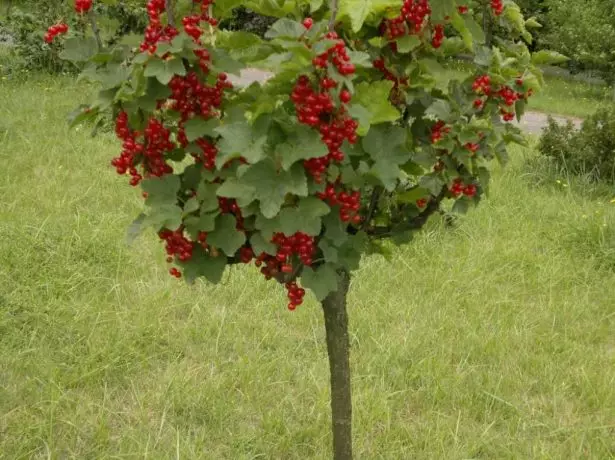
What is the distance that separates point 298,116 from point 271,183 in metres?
0.13

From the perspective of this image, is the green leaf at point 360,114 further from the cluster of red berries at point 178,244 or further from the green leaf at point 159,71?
the cluster of red berries at point 178,244

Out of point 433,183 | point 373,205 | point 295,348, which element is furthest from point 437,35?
point 295,348

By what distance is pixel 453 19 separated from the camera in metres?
1.52

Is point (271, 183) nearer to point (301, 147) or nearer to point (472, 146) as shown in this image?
point (301, 147)

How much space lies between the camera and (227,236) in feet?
5.14

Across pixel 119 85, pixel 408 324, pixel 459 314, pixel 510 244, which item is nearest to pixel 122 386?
pixel 408 324

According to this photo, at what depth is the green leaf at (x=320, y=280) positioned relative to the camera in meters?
1.60

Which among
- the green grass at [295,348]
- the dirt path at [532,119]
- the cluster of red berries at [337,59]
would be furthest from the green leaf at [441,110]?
the dirt path at [532,119]

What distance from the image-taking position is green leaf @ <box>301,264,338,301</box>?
1604 mm

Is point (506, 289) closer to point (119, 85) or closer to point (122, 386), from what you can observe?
point (122, 386)

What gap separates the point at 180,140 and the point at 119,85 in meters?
0.19

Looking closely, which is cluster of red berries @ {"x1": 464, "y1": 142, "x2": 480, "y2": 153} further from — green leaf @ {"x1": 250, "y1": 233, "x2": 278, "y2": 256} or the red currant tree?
green leaf @ {"x1": 250, "y1": 233, "x2": 278, "y2": 256}

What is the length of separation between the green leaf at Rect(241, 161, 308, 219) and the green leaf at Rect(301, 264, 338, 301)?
29 centimetres

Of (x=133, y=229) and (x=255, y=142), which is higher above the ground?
(x=255, y=142)
